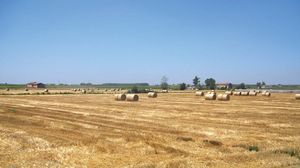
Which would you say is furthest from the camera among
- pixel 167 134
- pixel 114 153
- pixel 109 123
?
pixel 109 123

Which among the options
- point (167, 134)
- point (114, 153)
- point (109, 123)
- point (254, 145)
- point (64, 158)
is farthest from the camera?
point (109, 123)

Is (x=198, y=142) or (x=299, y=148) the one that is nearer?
(x=299, y=148)

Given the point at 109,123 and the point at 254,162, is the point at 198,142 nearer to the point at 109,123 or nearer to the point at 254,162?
the point at 254,162

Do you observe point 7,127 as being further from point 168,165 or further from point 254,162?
point 254,162

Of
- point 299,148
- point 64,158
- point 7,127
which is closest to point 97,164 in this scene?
point 64,158

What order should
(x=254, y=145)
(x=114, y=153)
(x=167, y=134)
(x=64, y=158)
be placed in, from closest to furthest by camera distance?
(x=64, y=158) < (x=114, y=153) < (x=254, y=145) < (x=167, y=134)

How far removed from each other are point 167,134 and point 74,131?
4.16m

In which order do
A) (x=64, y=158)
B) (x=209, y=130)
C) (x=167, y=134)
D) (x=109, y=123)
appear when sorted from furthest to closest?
(x=109, y=123)
(x=209, y=130)
(x=167, y=134)
(x=64, y=158)

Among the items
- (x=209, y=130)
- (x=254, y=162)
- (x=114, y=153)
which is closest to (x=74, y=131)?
(x=114, y=153)

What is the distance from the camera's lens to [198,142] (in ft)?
42.8

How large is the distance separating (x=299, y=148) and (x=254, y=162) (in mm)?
2680

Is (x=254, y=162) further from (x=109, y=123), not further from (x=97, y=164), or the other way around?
(x=109, y=123)

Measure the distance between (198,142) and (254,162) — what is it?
10.5 ft

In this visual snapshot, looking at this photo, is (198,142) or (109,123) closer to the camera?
(198,142)
